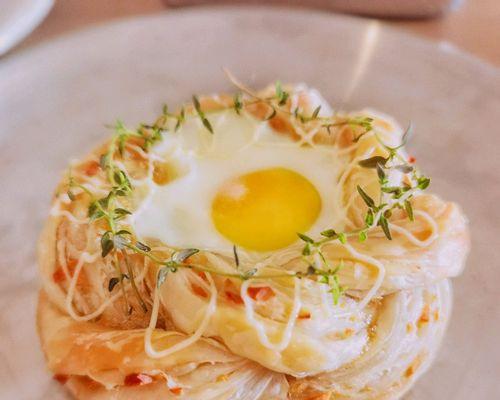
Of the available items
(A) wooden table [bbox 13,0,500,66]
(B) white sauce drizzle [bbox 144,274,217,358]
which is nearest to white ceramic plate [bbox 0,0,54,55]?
(A) wooden table [bbox 13,0,500,66]

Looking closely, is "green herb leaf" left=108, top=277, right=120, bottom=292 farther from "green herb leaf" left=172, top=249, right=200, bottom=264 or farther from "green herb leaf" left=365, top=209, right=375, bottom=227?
"green herb leaf" left=365, top=209, right=375, bottom=227

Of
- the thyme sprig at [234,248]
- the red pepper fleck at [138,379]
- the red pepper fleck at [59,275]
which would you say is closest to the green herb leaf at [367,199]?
the thyme sprig at [234,248]

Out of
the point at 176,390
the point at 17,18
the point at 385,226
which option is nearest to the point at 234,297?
the point at 176,390

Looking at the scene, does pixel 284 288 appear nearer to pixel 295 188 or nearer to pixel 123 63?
pixel 295 188

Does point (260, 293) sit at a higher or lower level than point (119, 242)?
lower

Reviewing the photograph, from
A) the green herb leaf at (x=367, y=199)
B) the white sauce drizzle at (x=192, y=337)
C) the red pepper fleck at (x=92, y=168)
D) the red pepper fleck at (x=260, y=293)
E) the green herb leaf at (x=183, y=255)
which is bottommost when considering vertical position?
the white sauce drizzle at (x=192, y=337)

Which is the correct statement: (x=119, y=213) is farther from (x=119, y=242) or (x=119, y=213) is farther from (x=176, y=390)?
(x=176, y=390)

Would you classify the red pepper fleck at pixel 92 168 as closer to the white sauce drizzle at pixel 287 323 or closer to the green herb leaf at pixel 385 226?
the white sauce drizzle at pixel 287 323
